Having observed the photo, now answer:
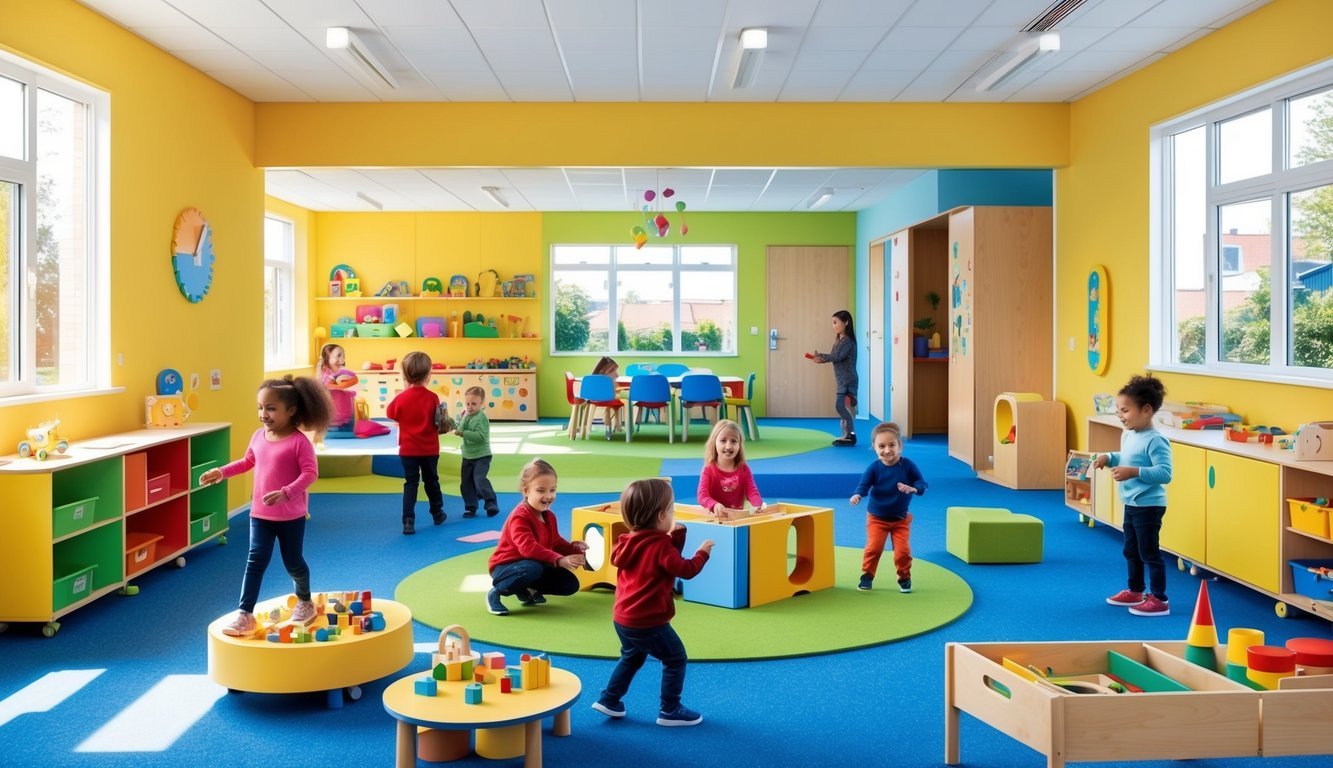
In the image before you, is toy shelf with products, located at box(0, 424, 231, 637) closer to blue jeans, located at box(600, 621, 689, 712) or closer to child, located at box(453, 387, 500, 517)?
child, located at box(453, 387, 500, 517)

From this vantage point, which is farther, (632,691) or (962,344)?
(962,344)

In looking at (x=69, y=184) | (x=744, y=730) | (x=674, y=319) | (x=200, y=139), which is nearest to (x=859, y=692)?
(x=744, y=730)

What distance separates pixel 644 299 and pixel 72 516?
35.6 feet

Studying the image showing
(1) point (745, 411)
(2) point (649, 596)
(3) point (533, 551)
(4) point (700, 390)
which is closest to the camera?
(2) point (649, 596)

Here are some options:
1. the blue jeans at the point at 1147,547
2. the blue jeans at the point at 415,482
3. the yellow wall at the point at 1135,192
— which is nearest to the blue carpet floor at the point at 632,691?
the blue jeans at the point at 1147,547

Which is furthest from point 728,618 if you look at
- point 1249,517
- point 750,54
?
point 750,54

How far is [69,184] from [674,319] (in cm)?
990

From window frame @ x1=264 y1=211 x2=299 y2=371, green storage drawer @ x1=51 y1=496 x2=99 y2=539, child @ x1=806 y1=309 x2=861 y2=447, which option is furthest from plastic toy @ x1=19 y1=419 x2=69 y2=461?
window frame @ x1=264 y1=211 x2=299 y2=371

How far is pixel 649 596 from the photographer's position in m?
3.57

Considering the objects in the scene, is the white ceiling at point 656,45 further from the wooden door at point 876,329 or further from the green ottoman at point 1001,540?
the wooden door at point 876,329

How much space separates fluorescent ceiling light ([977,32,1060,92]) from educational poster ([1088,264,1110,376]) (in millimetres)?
1690

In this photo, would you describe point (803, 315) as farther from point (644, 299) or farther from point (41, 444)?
point (41, 444)

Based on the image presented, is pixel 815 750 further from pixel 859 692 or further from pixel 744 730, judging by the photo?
pixel 859 692

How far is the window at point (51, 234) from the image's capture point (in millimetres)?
5516
